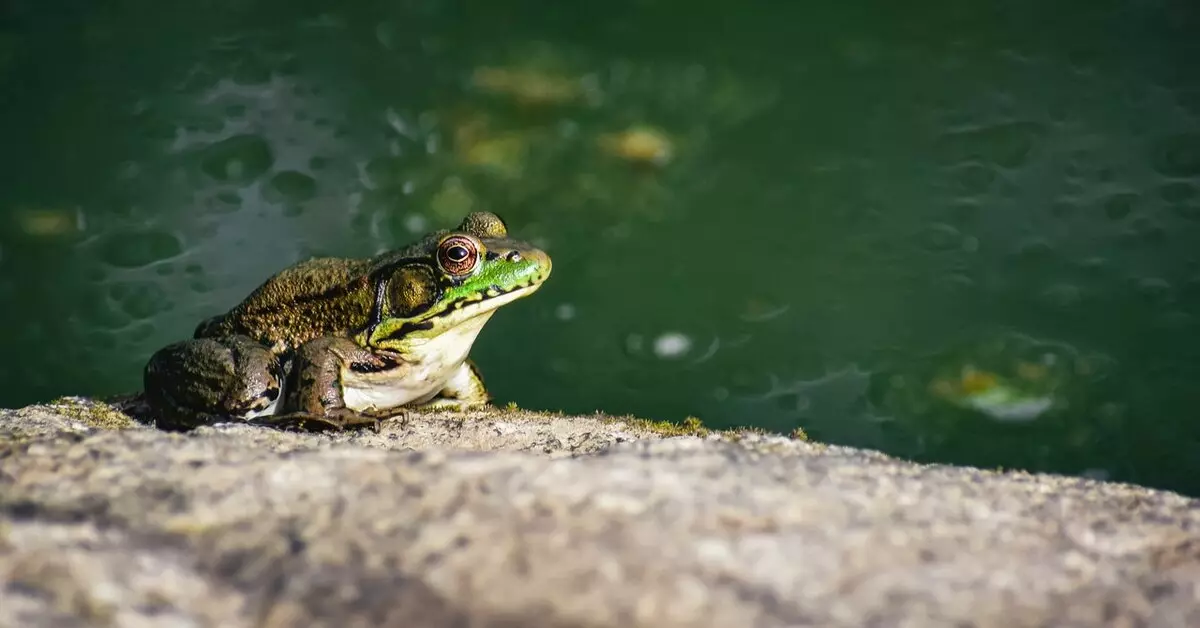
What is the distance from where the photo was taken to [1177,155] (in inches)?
134

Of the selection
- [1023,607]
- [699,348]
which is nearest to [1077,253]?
[699,348]

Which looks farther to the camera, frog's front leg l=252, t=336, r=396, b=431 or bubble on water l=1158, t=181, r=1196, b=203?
bubble on water l=1158, t=181, r=1196, b=203

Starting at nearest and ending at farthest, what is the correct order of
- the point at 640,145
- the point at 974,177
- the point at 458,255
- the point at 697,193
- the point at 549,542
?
the point at 549,542 → the point at 458,255 → the point at 974,177 → the point at 697,193 → the point at 640,145

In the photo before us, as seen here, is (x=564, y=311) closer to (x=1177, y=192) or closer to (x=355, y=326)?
(x=355, y=326)

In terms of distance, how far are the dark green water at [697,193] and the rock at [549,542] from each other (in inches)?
75.9

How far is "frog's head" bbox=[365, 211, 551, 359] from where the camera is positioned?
2.23 metres

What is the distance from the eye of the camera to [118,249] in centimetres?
367

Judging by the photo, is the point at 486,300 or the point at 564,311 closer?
the point at 486,300

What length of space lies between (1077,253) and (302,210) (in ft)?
9.44

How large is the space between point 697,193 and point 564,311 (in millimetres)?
698

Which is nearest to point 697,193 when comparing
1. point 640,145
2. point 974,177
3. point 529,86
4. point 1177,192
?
point 640,145

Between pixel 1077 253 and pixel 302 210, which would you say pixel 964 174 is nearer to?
pixel 1077 253

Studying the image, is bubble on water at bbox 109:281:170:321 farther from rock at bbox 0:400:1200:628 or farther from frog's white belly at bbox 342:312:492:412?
rock at bbox 0:400:1200:628

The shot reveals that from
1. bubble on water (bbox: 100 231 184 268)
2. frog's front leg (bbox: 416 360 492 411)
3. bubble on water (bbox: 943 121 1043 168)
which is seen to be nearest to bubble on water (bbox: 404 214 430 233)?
bubble on water (bbox: 100 231 184 268)
